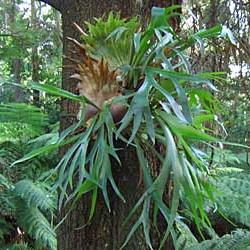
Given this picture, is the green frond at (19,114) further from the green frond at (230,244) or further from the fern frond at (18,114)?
the green frond at (230,244)

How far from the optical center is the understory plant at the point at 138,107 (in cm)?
113

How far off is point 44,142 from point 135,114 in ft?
7.87

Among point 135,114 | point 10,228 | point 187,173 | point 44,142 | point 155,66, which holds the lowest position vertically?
point 10,228

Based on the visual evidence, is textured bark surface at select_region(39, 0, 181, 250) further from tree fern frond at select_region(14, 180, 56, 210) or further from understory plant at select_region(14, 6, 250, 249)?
tree fern frond at select_region(14, 180, 56, 210)

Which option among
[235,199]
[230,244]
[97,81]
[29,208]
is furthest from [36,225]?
[97,81]

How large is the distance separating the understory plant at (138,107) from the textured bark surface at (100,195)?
0.08 metres

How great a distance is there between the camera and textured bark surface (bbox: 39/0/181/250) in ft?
4.22

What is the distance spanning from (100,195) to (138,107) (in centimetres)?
32

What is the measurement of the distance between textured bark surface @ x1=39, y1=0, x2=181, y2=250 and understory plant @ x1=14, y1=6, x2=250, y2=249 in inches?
3.3

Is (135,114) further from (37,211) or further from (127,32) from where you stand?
(37,211)

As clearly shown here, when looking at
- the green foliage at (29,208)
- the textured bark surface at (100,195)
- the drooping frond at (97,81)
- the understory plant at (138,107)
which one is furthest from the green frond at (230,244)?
the green foliage at (29,208)

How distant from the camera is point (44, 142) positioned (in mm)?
3432

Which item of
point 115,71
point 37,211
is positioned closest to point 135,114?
point 115,71

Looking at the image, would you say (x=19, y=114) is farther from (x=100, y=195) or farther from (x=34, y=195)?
(x=100, y=195)
